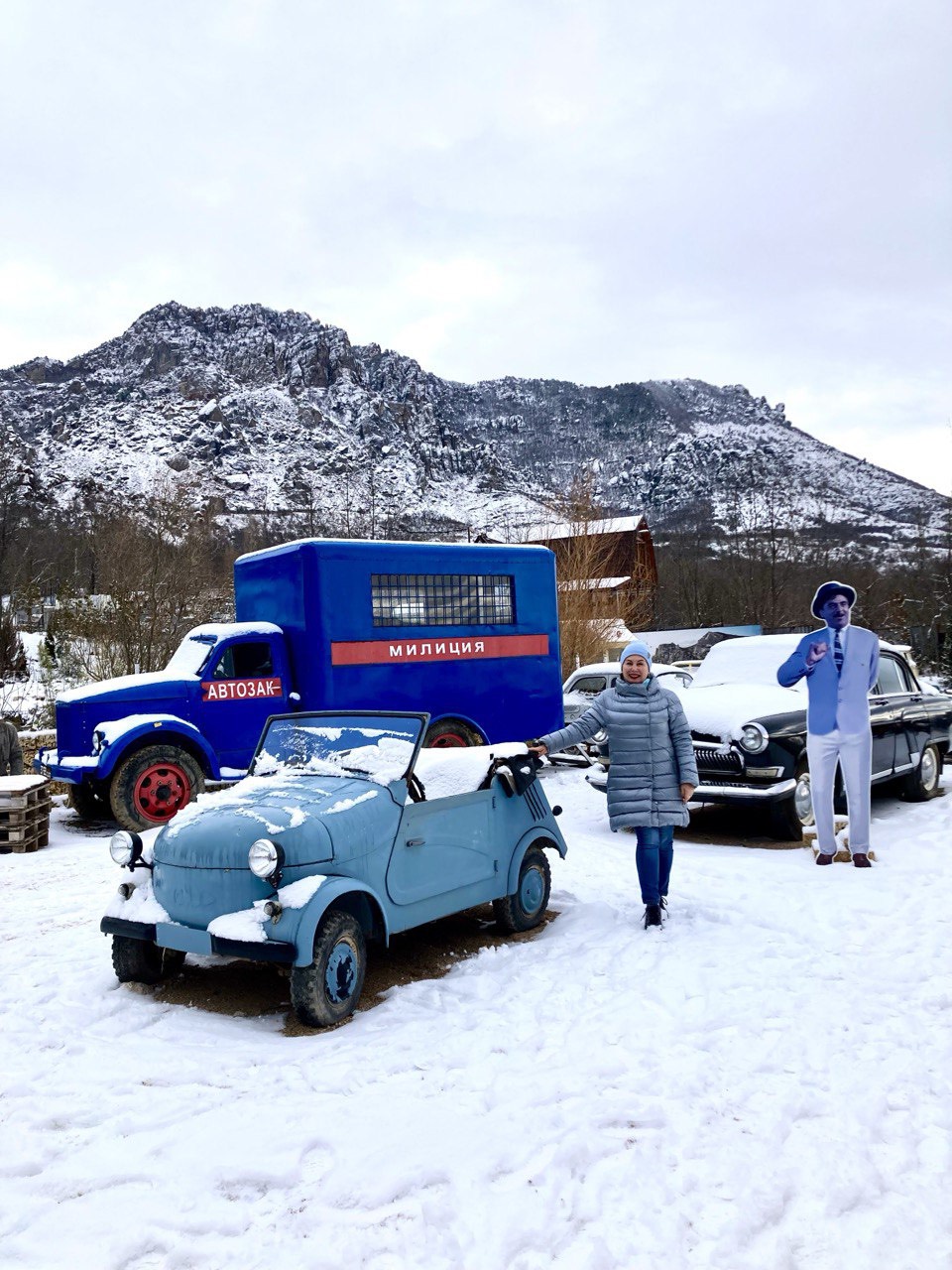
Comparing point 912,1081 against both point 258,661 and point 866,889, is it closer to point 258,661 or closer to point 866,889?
point 866,889

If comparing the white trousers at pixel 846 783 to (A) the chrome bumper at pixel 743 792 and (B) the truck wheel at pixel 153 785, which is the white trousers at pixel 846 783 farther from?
(B) the truck wheel at pixel 153 785

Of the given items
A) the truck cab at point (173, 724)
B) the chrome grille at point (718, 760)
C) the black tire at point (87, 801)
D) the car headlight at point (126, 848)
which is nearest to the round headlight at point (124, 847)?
the car headlight at point (126, 848)

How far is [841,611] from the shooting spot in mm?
8156

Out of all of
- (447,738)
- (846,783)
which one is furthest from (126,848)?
(447,738)

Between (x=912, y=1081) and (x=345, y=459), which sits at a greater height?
(x=345, y=459)

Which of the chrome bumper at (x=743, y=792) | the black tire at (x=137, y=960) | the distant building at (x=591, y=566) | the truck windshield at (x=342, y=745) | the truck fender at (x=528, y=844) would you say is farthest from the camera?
the distant building at (x=591, y=566)

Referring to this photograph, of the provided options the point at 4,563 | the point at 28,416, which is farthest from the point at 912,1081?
the point at 28,416

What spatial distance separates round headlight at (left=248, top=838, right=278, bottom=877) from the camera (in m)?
4.55

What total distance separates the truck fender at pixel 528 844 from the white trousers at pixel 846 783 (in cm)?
273

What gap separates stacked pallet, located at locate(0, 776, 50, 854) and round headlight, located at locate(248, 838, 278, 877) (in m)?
5.74

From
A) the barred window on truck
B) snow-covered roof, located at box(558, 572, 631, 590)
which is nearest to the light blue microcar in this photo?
the barred window on truck

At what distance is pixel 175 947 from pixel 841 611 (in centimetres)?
604

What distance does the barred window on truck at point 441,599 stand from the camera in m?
11.7

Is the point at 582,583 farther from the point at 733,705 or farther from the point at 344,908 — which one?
the point at 344,908
